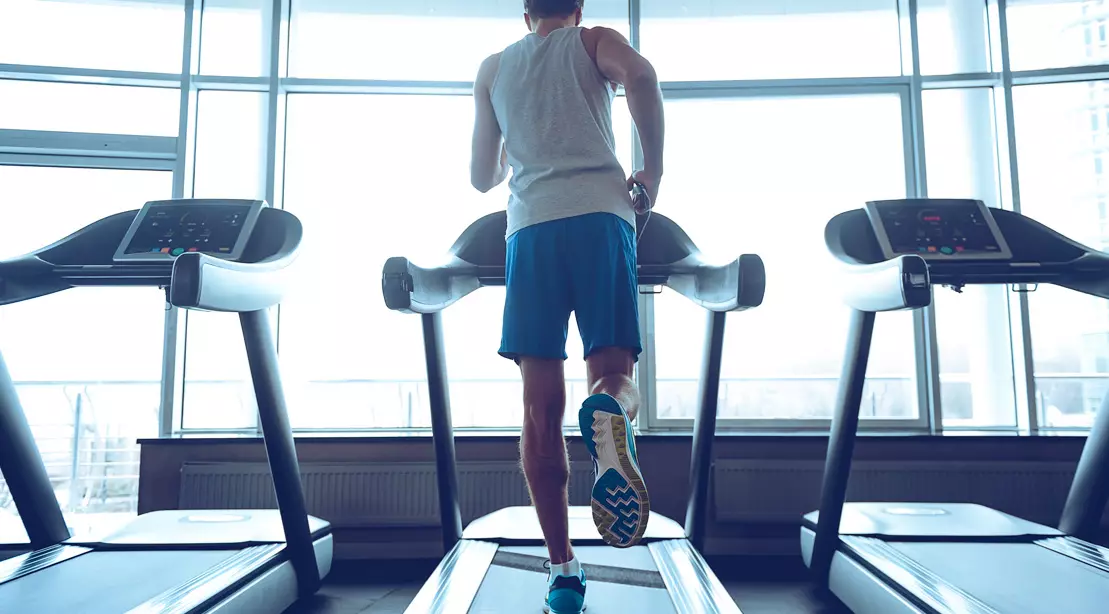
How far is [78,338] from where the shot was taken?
3.59 m

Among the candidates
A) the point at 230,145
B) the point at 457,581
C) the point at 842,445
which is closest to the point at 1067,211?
the point at 842,445

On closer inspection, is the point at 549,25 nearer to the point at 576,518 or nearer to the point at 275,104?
the point at 576,518

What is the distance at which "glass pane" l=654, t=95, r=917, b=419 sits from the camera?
315 centimetres

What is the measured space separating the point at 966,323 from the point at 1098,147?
110 centimetres

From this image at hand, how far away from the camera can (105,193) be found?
3314 millimetres

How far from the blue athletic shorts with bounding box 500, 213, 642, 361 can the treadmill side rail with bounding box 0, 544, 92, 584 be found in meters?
1.59

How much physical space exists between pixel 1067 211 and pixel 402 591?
11.5ft

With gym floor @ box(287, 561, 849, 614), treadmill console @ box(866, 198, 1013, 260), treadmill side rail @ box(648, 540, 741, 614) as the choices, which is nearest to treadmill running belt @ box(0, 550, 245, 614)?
gym floor @ box(287, 561, 849, 614)

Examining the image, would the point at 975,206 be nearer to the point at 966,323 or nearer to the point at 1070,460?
the point at 966,323

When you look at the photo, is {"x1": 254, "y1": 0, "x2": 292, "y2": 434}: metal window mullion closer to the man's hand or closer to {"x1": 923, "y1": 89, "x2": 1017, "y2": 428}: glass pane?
the man's hand

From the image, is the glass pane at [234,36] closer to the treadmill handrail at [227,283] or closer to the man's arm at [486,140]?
the treadmill handrail at [227,283]

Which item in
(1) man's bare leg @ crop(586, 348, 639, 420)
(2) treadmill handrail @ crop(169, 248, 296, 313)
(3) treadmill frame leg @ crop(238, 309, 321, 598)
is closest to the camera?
(1) man's bare leg @ crop(586, 348, 639, 420)

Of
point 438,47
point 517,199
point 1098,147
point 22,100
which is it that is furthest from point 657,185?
point 22,100

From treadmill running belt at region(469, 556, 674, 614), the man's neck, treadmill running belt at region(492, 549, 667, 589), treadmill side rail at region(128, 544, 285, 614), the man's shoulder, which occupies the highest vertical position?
the man's neck
